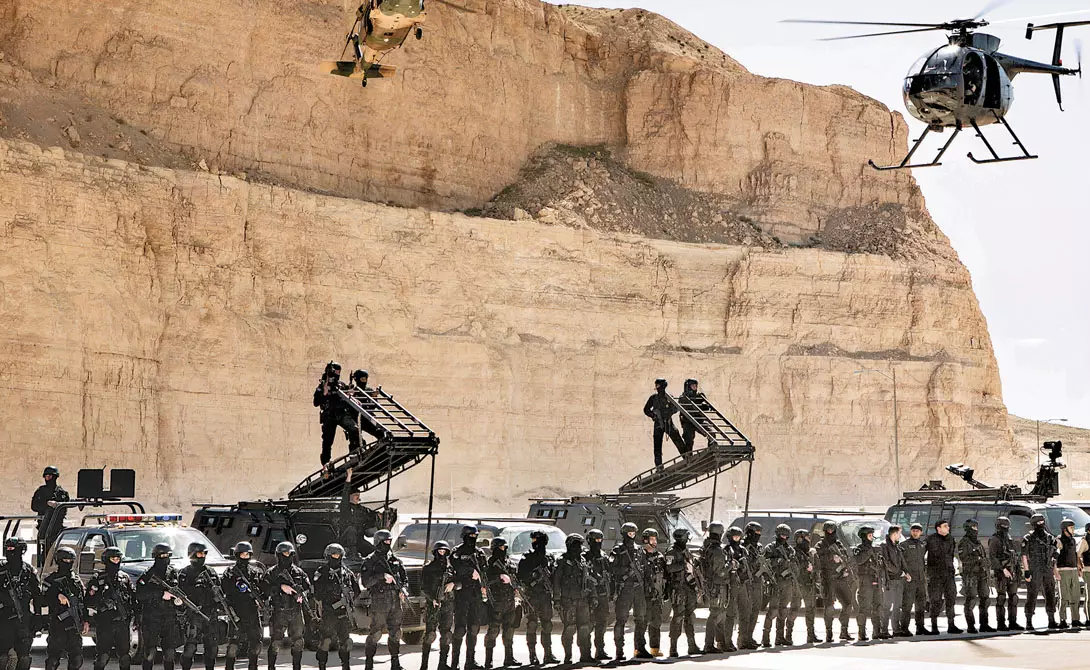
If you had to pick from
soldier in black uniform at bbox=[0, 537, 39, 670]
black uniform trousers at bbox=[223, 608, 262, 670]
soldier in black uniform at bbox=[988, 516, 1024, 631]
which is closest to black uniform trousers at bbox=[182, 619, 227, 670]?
black uniform trousers at bbox=[223, 608, 262, 670]

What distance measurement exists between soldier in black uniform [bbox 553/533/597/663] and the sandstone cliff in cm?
2593

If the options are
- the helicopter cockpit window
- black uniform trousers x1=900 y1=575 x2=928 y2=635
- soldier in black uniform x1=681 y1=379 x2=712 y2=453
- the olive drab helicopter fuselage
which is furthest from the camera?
soldier in black uniform x1=681 y1=379 x2=712 y2=453

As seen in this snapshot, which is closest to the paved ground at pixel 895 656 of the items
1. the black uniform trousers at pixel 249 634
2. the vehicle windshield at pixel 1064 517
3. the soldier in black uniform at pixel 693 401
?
the black uniform trousers at pixel 249 634

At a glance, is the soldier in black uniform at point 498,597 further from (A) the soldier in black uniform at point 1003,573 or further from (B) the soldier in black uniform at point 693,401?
(B) the soldier in black uniform at point 693,401

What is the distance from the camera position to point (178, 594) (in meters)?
14.6

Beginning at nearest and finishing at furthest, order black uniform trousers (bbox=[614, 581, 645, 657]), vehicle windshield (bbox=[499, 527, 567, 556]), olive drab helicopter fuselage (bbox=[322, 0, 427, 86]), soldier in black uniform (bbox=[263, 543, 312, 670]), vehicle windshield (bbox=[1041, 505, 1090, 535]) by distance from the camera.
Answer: soldier in black uniform (bbox=[263, 543, 312, 670]) < black uniform trousers (bbox=[614, 581, 645, 657]) < vehicle windshield (bbox=[499, 527, 567, 556]) < olive drab helicopter fuselage (bbox=[322, 0, 427, 86]) < vehicle windshield (bbox=[1041, 505, 1090, 535])

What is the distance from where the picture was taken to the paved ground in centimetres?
1587

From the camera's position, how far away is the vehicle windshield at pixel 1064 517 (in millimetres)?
25562

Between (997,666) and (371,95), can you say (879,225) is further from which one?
(997,666)

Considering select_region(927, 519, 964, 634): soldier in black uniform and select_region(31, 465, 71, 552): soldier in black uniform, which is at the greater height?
select_region(31, 465, 71, 552): soldier in black uniform

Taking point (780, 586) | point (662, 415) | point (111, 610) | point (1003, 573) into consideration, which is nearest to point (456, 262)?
point (662, 415)

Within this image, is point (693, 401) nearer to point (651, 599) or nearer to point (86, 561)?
point (651, 599)

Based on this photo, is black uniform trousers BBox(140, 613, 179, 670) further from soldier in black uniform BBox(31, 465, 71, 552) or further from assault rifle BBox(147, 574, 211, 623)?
soldier in black uniform BBox(31, 465, 71, 552)

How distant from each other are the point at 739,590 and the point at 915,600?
327 cm
